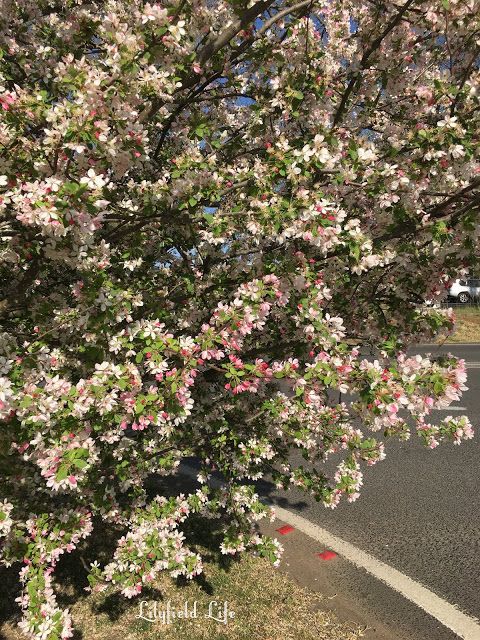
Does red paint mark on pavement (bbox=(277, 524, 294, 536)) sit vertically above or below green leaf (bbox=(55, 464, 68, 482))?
below

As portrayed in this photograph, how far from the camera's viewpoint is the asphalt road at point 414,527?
367 cm

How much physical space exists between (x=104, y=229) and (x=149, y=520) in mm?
1871

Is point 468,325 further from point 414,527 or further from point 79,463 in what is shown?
point 79,463

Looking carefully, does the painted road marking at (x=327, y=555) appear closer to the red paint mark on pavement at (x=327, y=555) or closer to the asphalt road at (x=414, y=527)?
the red paint mark on pavement at (x=327, y=555)

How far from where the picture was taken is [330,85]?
3305 mm

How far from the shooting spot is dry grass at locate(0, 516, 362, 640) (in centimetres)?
331

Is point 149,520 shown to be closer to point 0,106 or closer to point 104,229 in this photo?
point 104,229

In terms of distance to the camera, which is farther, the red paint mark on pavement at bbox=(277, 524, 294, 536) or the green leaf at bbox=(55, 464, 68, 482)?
the red paint mark on pavement at bbox=(277, 524, 294, 536)

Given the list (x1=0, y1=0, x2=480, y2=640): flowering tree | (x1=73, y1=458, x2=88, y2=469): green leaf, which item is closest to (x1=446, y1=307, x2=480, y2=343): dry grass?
(x1=0, y1=0, x2=480, y2=640): flowering tree

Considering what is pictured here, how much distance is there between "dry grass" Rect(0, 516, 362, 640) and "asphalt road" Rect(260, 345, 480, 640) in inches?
16.8

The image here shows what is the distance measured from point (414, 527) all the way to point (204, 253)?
136 inches

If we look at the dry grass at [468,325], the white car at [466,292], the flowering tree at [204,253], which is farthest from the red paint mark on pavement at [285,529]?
the white car at [466,292]

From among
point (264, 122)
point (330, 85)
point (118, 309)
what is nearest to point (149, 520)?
point (118, 309)

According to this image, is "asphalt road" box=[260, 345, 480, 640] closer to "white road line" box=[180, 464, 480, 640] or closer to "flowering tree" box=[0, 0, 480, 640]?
"white road line" box=[180, 464, 480, 640]
